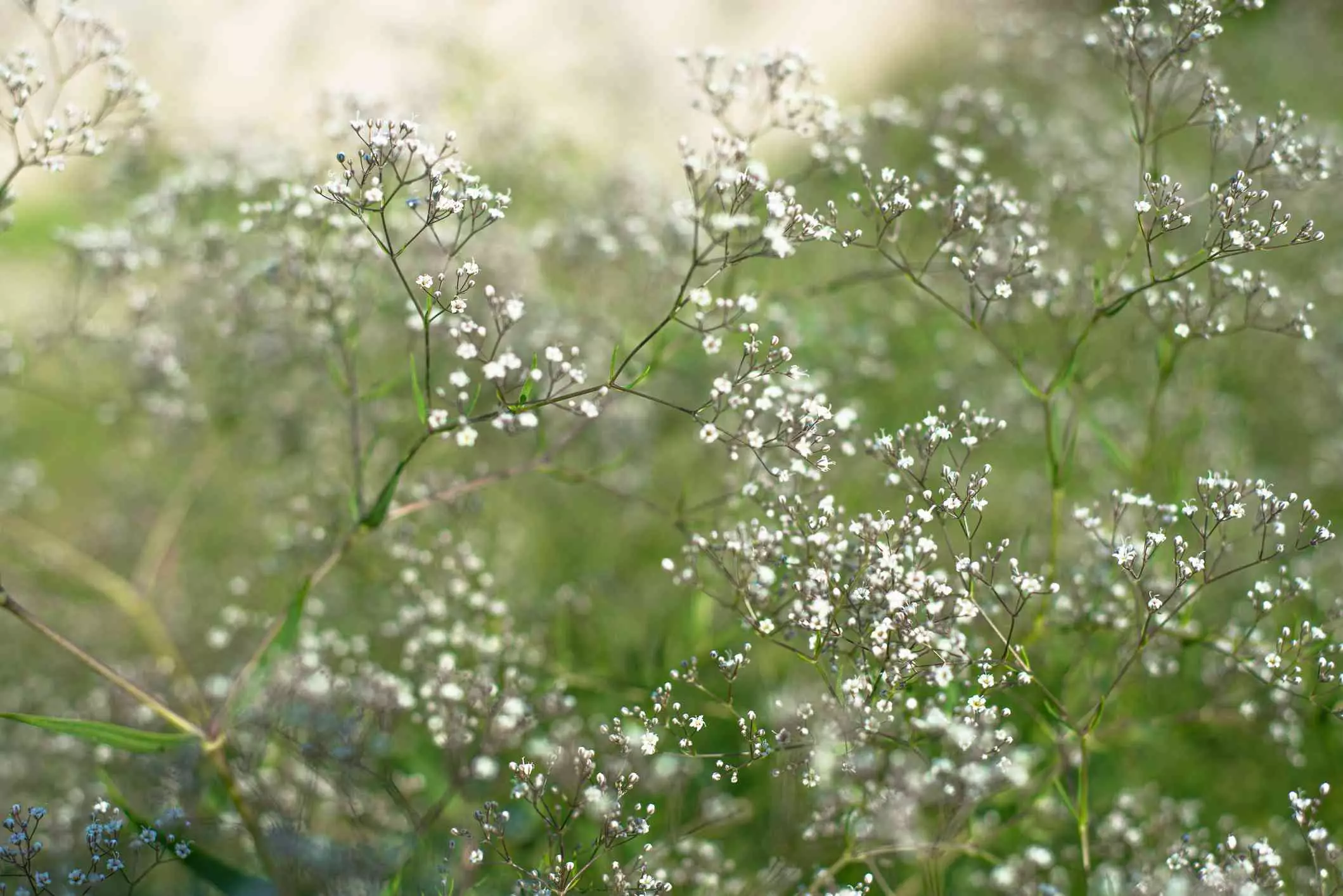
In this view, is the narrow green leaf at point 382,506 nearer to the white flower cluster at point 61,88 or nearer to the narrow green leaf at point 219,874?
the narrow green leaf at point 219,874

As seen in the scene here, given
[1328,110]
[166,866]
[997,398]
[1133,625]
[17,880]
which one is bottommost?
[17,880]

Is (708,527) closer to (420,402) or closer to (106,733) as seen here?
(420,402)

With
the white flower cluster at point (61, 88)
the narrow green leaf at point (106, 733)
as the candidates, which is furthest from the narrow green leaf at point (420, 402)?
the white flower cluster at point (61, 88)

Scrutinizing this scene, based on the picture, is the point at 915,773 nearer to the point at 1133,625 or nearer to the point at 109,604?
the point at 1133,625

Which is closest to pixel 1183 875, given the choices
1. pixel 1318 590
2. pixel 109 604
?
pixel 1318 590

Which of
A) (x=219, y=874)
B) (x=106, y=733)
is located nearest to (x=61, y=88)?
(x=106, y=733)

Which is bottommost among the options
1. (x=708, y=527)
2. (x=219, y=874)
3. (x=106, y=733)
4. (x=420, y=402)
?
(x=219, y=874)
